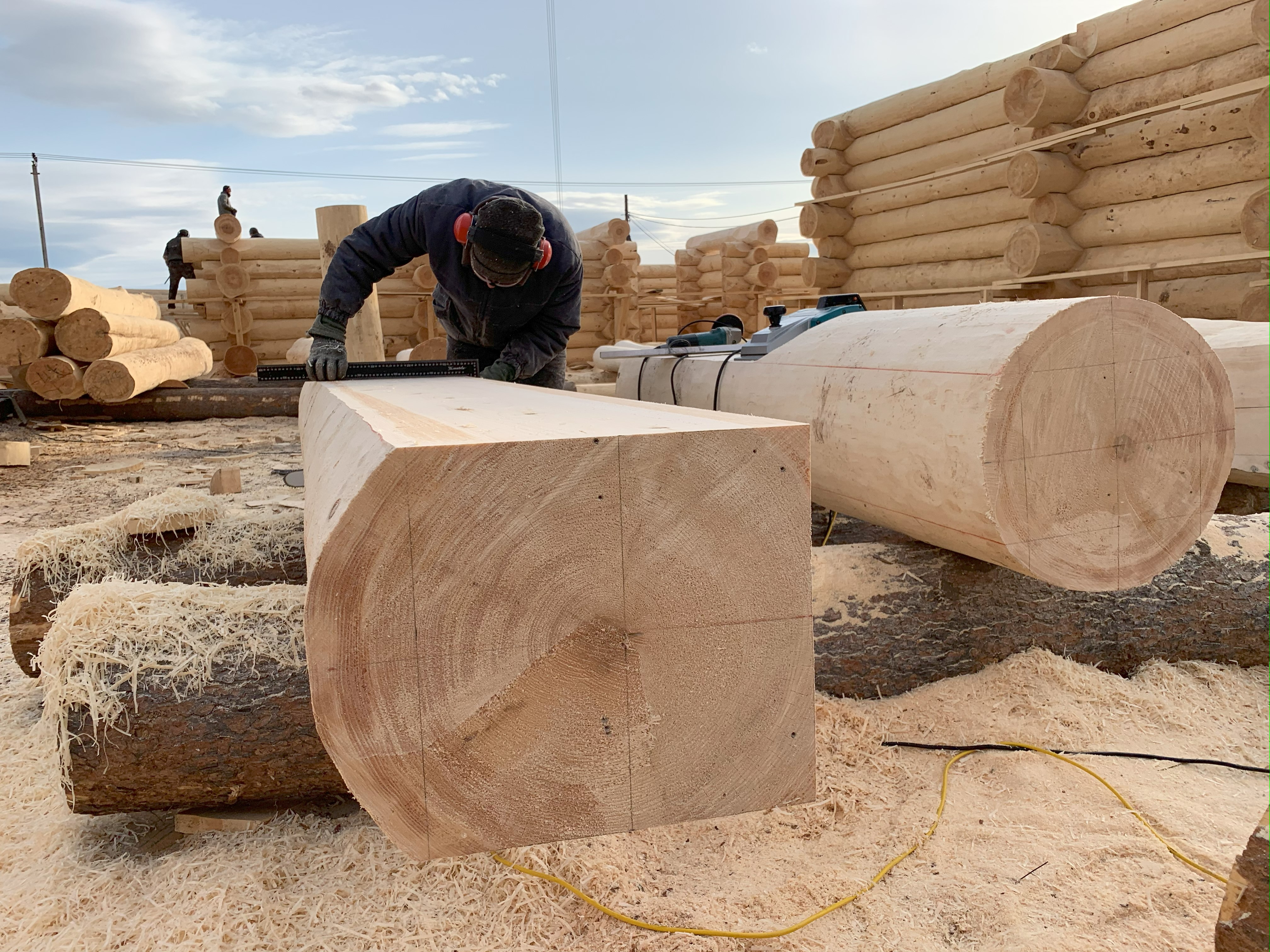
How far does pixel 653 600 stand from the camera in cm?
130

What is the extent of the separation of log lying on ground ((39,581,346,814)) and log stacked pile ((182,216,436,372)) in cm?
1168

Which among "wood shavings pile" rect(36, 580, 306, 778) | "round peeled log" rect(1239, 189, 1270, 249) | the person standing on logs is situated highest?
"round peeled log" rect(1239, 189, 1270, 249)

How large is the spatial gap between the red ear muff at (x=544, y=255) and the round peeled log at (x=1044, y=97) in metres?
5.38

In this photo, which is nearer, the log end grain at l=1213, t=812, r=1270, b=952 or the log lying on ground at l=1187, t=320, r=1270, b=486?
the log end grain at l=1213, t=812, r=1270, b=952

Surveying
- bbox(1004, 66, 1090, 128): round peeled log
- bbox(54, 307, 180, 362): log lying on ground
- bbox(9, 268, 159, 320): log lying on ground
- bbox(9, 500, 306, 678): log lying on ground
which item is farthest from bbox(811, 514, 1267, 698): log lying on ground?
bbox(54, 307, 180, 362): log lying on ground

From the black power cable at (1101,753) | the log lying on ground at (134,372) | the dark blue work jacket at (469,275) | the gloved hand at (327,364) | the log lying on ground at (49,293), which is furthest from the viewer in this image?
the log lying on ground at (134,372)

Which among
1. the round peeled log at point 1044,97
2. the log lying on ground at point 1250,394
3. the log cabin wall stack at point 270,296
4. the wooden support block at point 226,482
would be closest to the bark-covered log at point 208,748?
the wooden support block at point 226,482

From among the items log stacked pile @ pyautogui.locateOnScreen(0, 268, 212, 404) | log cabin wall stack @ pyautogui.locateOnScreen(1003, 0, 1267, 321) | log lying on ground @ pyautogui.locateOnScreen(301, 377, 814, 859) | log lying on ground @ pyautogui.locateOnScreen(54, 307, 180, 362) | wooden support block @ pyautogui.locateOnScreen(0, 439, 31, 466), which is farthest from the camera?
log lying on ground @ pyautogui.locateOnScreen(54, 307, 180, 362)

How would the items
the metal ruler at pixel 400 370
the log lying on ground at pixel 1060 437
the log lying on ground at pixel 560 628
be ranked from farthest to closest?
the metal ruler at pixel 400 370
the log lying on ground at pixel 1060 437
the log lying on ground at pixel 560 628

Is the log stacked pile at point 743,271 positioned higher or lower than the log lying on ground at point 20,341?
higher

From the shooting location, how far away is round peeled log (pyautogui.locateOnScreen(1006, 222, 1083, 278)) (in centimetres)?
746

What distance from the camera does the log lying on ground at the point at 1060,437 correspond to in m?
2.13

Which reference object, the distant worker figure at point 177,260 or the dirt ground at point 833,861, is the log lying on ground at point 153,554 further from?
the distant worker figure at point 177,260

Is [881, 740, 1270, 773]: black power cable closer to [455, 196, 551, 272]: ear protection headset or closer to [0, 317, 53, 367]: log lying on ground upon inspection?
[455, 196, 551, 272]: ear protection headset
